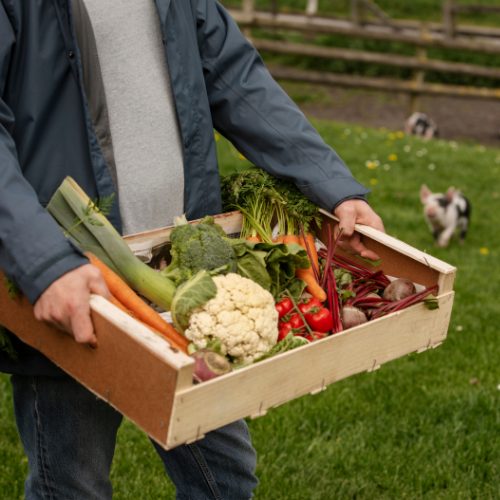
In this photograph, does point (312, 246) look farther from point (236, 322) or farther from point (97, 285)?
point (97, 285)

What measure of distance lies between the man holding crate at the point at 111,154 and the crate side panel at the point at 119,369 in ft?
0.25

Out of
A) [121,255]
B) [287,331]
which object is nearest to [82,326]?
[121,255]

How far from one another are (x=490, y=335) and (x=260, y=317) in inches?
117

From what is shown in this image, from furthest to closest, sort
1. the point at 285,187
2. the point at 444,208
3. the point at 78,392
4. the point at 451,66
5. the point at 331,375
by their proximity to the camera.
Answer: the point at 451,66, the point at 444,208, the point at 285,187, the point at 78,392, the point at 331,375

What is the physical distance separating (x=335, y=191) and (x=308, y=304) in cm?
45

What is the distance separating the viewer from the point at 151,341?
1.35 m

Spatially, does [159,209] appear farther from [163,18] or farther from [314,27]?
[314,27]

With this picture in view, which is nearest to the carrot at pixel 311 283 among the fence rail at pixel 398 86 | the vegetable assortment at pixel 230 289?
the vegetable assortment at pixel 230 289

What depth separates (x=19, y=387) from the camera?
78.4 inches

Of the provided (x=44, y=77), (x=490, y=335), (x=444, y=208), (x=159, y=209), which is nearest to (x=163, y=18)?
(x=44, y=77)

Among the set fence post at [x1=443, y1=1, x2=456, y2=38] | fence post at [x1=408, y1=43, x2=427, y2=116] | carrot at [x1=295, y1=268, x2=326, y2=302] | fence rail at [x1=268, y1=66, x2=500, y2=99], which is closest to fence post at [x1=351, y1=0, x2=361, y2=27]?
fence post at [x1=443, y1=1, x2=456, y2=38]

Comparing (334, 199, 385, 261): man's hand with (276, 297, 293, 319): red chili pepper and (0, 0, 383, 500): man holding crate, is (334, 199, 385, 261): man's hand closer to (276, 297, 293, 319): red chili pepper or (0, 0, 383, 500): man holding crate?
(0, 0, 383, 500): man holding crate

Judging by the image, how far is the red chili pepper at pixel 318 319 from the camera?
1.86m

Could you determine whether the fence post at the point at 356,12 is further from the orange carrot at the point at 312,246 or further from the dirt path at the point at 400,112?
the orange carrot at the point at 312,246
